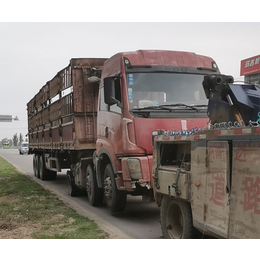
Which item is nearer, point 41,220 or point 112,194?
point 41,220

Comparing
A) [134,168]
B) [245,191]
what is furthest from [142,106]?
[245,191]

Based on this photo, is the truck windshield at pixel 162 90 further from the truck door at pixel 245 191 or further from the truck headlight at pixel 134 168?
the truck door at pixel 245 191

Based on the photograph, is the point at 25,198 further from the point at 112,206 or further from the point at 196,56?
the point at 196,56

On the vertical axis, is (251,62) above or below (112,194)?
above

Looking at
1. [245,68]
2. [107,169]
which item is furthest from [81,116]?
[245,68]

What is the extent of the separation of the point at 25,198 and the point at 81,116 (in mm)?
2648

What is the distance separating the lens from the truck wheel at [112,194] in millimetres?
7531

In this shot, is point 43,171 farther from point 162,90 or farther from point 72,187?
point 162,90

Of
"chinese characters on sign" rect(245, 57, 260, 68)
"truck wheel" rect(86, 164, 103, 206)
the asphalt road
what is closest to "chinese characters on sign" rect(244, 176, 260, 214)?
the asphalt road

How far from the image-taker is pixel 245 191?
3695 millimetres

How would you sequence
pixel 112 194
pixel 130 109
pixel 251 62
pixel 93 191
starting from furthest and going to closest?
pixel 251 62 → pixel 93 191 → pixel 112 194 → pixel 130 109

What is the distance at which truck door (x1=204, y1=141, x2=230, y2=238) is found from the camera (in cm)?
395

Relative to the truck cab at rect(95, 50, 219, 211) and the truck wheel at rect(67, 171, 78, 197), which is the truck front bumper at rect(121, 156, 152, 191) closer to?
the truck cab at rect(95, 50, 219, 211)

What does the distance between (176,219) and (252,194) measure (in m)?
1.94
